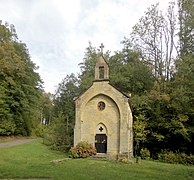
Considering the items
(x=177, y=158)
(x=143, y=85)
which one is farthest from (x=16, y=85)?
(x=177, y=158)

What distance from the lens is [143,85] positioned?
121ft

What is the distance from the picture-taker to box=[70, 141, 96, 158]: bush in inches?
969

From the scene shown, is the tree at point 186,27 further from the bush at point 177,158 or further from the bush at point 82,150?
the bush at point 82,150

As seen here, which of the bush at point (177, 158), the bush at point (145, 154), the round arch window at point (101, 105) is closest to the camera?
the bush at point (177, 158)

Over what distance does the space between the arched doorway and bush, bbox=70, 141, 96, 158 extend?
1.36 m

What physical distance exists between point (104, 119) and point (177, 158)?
8.69 meters

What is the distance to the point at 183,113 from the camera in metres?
29.8

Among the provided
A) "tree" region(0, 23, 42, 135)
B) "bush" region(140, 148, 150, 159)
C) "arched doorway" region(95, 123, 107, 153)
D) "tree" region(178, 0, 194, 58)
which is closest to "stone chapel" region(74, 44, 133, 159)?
"arched doorway" region(95, 123, 107, 153)

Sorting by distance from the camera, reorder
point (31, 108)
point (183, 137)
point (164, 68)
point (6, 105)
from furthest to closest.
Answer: point (31, 108), point (6, 105), point (164, 68), point (183, 137)

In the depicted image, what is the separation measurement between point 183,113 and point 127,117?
7347mm

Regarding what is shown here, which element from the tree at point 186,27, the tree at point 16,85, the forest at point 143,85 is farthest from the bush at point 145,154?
the tree at point 16,85

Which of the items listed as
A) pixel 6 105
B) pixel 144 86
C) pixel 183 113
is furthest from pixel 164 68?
pixel 6 105

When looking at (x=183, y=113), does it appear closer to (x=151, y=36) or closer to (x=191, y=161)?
(x=191, y=161)

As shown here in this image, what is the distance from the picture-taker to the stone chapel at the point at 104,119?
26.5 metres
